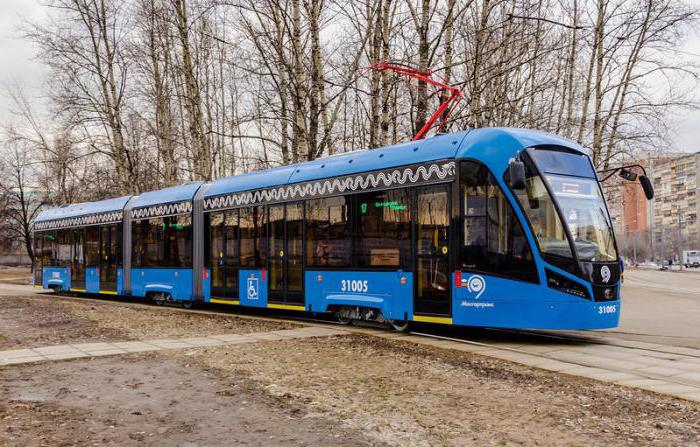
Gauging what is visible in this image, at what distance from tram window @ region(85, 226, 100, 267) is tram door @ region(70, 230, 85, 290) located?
1.24 feet

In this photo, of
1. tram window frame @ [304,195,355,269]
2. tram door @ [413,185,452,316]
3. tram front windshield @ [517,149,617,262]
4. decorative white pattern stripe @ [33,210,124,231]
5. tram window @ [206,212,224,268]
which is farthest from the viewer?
decorative white pattern stripe @ [33,210,124,231]

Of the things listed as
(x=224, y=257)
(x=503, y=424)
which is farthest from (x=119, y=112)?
(x=503, y=424)

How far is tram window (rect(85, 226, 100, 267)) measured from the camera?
23.5m

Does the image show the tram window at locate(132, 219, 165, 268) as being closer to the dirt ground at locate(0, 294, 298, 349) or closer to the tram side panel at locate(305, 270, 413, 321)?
the dirt ground at locate(0, 294, 298, 349)

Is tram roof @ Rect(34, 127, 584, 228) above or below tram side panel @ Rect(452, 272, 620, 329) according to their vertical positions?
above

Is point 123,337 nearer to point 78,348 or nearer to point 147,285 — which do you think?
point 78,348

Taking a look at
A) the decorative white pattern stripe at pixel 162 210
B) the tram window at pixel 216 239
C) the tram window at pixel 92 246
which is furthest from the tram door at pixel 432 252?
the tram window at pixel 92 246

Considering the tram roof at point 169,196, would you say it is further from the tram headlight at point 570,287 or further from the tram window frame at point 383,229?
the tram headlight at point 570,287

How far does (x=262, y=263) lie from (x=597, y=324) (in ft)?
26.2

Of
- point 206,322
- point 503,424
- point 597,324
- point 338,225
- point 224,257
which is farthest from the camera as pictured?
point 224,257

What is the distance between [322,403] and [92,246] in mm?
19228

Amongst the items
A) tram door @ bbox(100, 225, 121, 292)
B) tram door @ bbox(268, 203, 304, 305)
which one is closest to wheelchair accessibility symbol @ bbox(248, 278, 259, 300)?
tram door @ bbox(268, 203, 304, 305)

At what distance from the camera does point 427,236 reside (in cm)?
1186

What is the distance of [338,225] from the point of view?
541 inches
